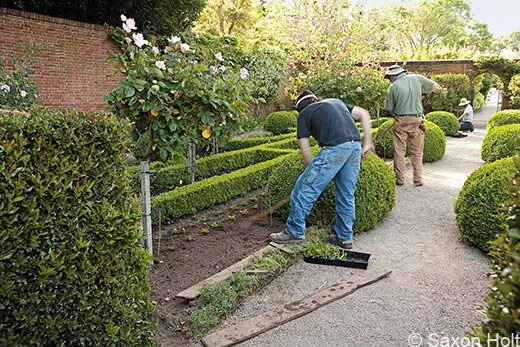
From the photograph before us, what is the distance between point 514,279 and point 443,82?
20324 mm

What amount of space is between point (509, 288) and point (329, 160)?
8.81ft

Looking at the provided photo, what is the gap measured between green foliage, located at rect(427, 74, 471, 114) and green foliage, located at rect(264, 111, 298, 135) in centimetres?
811

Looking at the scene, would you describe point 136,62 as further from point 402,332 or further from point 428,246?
point 428,246

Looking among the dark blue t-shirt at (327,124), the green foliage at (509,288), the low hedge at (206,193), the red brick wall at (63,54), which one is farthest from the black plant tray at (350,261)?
the red brick wall at (63,54)

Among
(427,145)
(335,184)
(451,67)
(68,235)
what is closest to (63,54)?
(335,184)

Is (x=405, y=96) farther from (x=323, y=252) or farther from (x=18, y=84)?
(x=18, y=84)

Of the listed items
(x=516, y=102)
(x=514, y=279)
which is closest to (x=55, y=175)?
(x=514, y=279)

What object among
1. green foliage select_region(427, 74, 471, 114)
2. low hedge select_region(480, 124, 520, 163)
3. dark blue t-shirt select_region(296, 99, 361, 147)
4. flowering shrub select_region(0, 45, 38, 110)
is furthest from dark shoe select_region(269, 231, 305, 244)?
green foliage select_region(427, 74, 471, 114)

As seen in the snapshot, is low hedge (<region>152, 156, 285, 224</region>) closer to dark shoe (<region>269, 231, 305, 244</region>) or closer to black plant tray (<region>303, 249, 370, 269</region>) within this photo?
dark shoe (<region>269, 231, 305, 244</region>)

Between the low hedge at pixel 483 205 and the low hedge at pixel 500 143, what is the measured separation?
4.43 meters

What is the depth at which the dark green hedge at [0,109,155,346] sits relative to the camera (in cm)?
184

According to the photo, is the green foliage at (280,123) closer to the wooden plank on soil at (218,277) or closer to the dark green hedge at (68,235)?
the wooden plank on soil at (218,277)

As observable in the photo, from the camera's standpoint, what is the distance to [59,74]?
977cm

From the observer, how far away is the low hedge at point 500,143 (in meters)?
8.04
